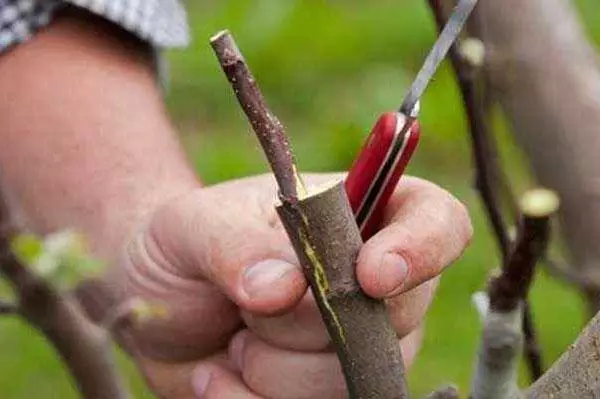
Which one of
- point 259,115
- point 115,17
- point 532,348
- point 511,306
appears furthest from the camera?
point 115,17

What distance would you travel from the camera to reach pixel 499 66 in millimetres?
1197

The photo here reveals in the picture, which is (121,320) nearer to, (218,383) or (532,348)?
(218,383)

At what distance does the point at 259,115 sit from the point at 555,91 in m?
0.60

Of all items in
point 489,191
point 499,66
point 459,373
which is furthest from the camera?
point 459,373

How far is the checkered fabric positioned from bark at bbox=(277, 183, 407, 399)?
0.66 metres

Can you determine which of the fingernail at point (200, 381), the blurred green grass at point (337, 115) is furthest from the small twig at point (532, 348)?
the blurred green grass at point (337, 115)

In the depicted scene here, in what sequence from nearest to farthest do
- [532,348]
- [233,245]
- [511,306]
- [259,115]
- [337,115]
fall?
1. [259,115]
2. [511,306]
3. [233,245]
4. [532,348]
5. [337,115]

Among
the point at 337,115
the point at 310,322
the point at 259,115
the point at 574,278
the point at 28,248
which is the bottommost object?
the point at 337,115

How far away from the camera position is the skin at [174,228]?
93 centimetres

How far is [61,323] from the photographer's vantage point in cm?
87

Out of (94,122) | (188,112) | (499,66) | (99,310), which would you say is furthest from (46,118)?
(188,112)

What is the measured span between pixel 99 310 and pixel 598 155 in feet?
1.51

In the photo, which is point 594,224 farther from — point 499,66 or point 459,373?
point 459,373

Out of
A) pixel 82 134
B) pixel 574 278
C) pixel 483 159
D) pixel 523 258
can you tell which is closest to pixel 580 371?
pixel 523 258
